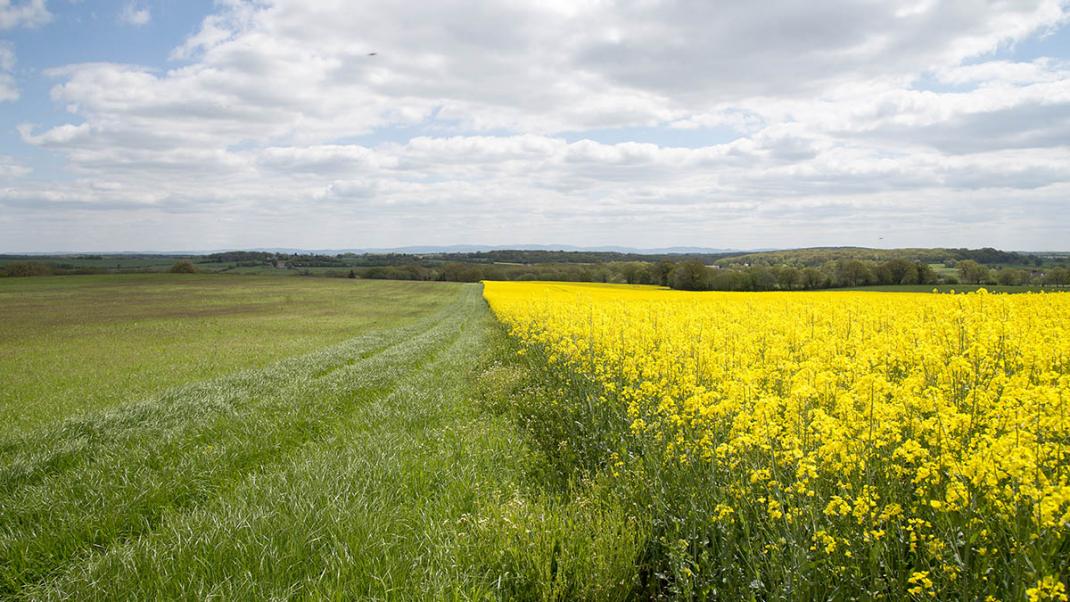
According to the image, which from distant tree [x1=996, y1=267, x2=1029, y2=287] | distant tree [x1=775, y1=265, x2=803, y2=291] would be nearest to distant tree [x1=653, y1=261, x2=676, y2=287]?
distant tree [x1=775, y1=265, x2=803, y2=291]

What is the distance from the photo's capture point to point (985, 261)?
165 ft

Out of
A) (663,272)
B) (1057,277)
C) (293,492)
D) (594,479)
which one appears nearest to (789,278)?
(663,272)

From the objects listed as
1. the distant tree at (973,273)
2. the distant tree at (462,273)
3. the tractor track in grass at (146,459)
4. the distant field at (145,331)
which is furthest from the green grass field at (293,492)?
the distant tree at (462,273)

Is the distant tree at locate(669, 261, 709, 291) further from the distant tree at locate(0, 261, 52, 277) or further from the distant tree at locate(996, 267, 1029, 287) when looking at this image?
the distant tree at locate(0, 261, 52, 277)

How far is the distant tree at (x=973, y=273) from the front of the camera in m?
40.3

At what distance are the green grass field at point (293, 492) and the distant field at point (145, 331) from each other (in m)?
0.24

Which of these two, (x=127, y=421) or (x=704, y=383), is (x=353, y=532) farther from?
(x=127, y=421)

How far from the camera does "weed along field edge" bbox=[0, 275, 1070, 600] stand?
3.25 m

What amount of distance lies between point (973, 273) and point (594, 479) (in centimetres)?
4758

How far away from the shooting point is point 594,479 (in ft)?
18.9

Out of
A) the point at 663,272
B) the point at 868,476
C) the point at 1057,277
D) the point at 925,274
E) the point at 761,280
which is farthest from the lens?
the point at 663,272

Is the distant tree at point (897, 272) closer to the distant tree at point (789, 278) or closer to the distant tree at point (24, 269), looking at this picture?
the distant tree at point (789, 278)

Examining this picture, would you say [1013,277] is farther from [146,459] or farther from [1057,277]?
[146,459]

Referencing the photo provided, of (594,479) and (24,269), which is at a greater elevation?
(24,269)
